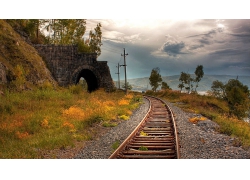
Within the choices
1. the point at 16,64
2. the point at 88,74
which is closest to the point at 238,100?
the point at 88,74

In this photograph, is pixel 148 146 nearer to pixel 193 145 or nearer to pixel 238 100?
pixel 193 145

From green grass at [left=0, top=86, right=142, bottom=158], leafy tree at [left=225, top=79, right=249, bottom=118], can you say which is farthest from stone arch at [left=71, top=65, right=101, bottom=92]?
leafy tree at [left=225, top=79, right=249, bottom=118]

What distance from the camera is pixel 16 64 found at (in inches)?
652

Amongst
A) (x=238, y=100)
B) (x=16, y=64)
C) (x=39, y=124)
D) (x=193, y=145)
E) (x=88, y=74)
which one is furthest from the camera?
(x=238, y=100)

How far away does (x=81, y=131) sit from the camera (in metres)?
9.57

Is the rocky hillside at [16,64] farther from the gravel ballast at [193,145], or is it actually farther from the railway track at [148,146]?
the railway track at [148,146]

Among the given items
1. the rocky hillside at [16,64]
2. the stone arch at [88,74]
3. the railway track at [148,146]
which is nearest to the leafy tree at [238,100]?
the stone arch at [88,74]

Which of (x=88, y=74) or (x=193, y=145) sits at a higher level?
(x=88, y=74)

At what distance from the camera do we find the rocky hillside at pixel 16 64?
14828mm

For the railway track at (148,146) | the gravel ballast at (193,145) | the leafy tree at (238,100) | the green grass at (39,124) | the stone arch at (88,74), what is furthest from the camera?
the leafy tree at (238,100)

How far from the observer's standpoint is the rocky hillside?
14.8 m

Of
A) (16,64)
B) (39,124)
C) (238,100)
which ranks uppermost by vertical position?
(16,64)

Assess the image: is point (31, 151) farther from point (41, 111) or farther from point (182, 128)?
point (182, 128)

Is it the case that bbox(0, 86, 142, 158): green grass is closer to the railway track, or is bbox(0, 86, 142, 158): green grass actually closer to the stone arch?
the railway track
